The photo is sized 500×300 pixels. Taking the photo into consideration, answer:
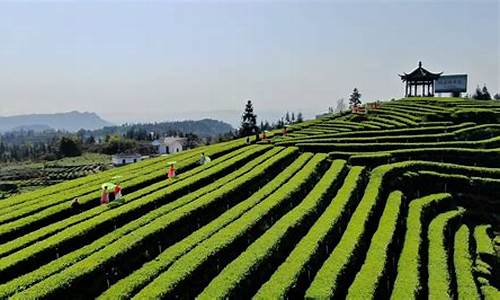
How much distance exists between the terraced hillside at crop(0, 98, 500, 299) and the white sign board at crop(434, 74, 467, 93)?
39.5m

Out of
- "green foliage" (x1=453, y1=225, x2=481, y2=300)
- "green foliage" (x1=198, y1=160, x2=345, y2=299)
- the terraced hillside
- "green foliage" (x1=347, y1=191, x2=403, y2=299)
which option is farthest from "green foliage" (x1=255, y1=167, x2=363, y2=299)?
"green foliage" (x1=453, y1=225, x2=481, y2=300)

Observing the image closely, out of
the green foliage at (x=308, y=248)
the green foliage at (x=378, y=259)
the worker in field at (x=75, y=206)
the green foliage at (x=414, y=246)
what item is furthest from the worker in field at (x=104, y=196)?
the green foliage at (x=414, y=246)

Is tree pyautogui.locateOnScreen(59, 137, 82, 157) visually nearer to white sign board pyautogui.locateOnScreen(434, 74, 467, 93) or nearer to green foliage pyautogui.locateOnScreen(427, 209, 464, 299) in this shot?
white sign board pyautogui.locateOnScreen(434, 74, 467, 93)

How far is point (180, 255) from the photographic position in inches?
642

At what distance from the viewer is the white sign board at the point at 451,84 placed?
70375mm

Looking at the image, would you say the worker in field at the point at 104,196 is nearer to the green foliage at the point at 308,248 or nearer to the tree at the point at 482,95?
the green foliage at the point at 308,248

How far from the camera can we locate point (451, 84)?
71062 mm

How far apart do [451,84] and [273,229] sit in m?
60.4

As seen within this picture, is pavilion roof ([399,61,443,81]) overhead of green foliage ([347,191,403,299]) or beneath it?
overhead

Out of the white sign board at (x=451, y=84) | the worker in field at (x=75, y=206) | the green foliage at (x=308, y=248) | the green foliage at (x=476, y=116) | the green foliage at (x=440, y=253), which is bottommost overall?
the green foliage at (x=440, y=253)

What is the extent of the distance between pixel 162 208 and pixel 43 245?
552 cm

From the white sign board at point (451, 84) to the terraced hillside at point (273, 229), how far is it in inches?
1556

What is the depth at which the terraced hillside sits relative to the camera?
1492 cm

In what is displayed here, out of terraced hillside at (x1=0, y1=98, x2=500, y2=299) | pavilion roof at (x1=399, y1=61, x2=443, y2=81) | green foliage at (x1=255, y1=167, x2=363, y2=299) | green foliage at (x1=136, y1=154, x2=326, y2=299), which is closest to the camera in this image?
green foliage at (x1=136, y1=154, x2=326, y2=299)
